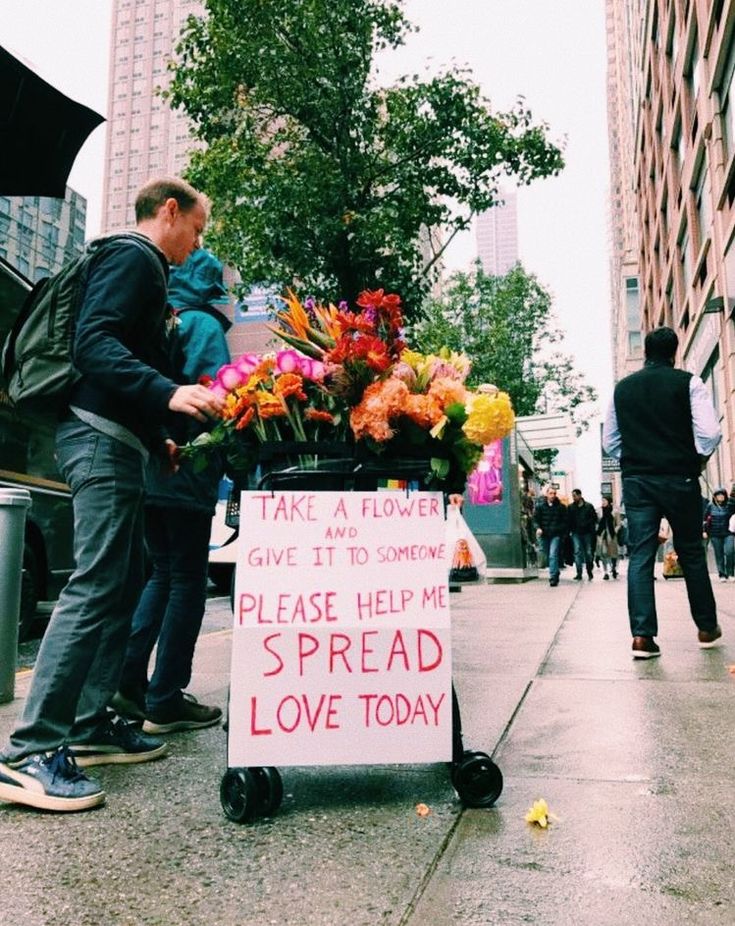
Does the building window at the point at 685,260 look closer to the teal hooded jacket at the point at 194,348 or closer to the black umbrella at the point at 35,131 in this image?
the black umbrella at the point at 35,131

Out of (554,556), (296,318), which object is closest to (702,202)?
(554,556)

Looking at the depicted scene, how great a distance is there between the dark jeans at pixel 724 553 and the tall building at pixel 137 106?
96.6 meters

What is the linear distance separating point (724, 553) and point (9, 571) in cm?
1404

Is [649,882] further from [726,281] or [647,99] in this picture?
[647,99]

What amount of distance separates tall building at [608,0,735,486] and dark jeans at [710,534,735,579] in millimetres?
2263

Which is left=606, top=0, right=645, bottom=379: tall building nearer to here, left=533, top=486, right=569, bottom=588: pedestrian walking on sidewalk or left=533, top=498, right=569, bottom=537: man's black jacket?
left=533, top=486, right=569, bottom=588: pedestrian walking on sidewalk

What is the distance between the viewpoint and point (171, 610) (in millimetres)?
3256

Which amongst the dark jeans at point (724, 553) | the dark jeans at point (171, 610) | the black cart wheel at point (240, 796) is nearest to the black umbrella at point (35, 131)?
the dark jeans at point (171, 610)

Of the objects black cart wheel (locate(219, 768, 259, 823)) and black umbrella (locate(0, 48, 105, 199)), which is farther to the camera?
black umbrella (locate(0, 48, 105, 199))

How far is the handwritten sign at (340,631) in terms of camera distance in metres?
2.32

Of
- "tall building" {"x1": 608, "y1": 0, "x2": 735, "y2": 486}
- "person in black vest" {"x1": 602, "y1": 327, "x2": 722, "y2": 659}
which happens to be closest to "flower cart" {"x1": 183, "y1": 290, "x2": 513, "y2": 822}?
"person in black vest" {"x1": 602, "y1": 327, "x2": 722, "y2": 659}

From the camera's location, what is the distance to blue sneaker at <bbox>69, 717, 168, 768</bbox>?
2749 millimetres

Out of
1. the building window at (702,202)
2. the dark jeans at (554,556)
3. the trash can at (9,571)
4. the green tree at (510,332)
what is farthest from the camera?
the green tree at (510,332)

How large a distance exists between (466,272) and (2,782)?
39.6 meters
